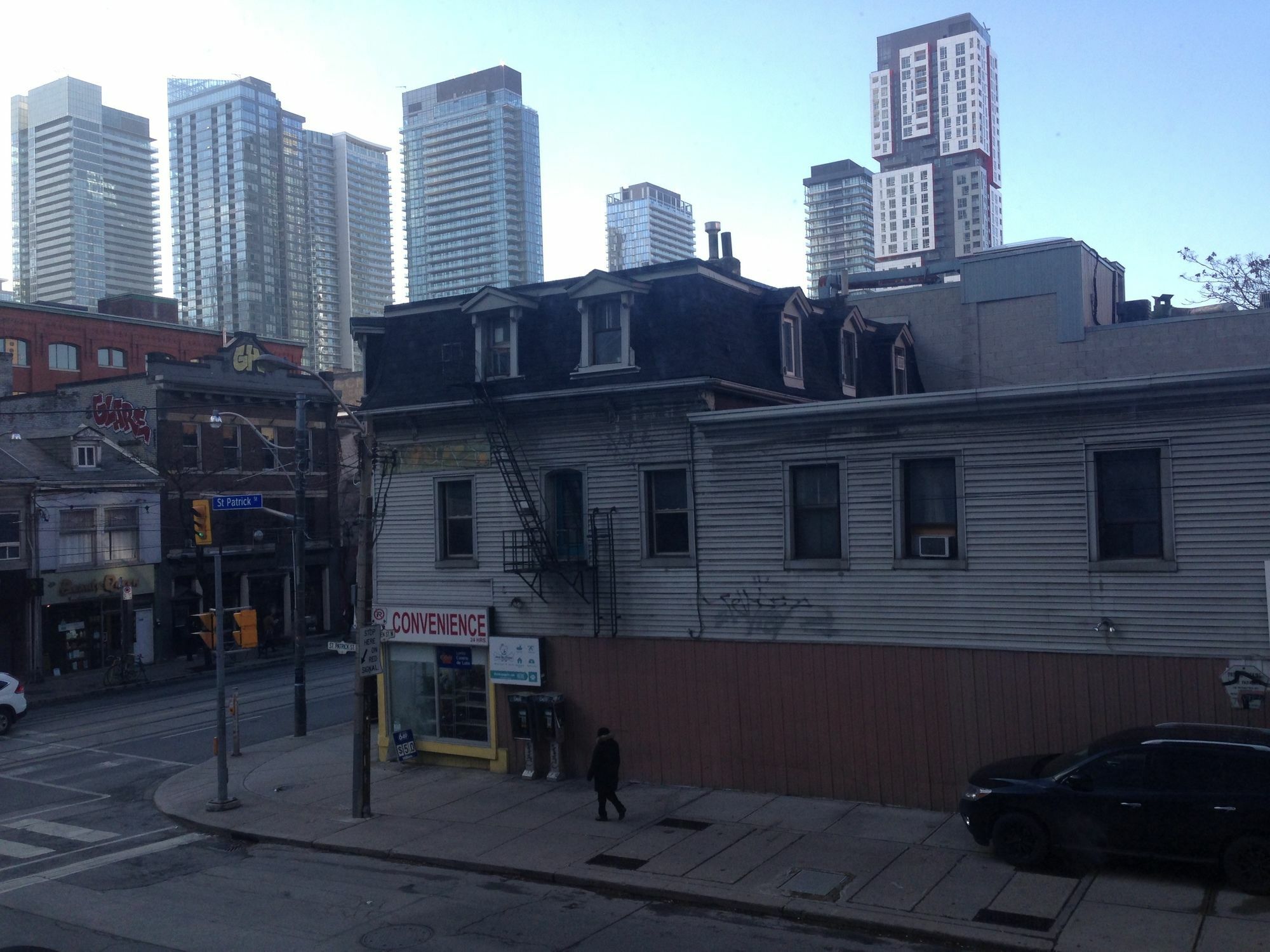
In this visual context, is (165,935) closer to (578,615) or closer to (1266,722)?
(578,615)

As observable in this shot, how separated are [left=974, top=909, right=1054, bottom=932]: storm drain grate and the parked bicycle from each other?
112 feet

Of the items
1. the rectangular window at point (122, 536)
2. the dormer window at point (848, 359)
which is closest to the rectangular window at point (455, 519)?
the dormer window at point (848, 359)

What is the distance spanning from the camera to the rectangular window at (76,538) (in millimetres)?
40969

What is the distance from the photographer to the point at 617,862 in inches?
598

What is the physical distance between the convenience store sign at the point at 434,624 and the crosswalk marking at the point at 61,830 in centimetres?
595

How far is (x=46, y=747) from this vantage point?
89.6 ft

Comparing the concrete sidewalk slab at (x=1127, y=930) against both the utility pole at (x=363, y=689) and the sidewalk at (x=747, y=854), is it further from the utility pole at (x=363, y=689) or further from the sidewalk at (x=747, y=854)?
the utility pole at (x=363, y=689)

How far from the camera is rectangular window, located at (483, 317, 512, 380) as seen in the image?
22.0 metres

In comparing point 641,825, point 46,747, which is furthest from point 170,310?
point 641,825

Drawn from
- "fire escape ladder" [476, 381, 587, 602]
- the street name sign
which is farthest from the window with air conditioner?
the street name sign

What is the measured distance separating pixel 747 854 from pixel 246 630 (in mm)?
11660

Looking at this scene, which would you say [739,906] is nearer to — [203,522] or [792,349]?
[203,522]

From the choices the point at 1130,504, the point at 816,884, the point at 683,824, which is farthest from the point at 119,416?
the point at 1130,504

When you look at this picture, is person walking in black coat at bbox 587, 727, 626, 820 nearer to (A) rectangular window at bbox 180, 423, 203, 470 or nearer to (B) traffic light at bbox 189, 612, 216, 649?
(B) traffic light at bbox 189, 612, 216, 649
